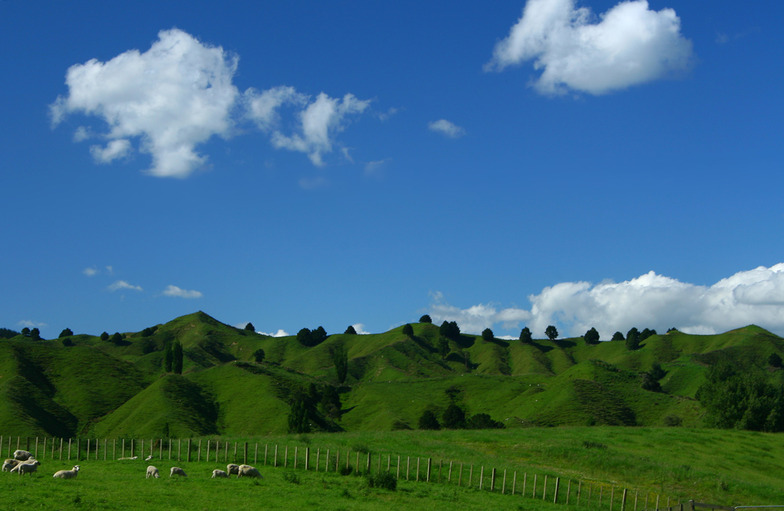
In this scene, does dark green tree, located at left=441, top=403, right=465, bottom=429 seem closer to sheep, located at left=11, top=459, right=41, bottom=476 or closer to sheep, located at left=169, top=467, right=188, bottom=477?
sheep, located at left=169, top=467, right=188, bottom=477

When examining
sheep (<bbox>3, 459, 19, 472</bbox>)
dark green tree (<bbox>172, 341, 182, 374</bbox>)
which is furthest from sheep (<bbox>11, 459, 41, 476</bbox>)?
dark green tree (<bbox>172, 341, 182, 374</bbox>)

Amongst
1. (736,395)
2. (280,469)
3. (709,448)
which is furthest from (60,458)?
(736,395)

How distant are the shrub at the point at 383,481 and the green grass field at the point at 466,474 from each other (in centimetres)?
44

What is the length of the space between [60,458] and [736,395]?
295 ft

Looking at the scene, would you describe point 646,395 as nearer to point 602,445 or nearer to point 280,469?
point 602,445

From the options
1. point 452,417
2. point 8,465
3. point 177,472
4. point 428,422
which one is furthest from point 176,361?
point 177,472

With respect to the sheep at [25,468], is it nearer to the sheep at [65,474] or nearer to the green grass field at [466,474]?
the green grass field at [466,474]

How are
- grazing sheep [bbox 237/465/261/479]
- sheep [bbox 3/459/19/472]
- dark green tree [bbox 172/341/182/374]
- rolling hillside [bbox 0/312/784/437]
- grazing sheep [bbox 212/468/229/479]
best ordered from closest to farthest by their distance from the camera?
sheep [bbox 3/459/19/472], grazing sheep [bbox 212/468/229/479], grazing sheep [bbox 237/465/261/479], rolling hillside [bbox 0/312/784/437], dark green tree [bbox 172/341/182/374]

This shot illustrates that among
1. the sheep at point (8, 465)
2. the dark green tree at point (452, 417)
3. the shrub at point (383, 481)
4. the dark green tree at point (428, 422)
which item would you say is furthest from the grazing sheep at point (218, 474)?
the dark green tree at point (452, 417)

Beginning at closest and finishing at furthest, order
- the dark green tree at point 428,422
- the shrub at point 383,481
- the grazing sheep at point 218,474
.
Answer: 1. the grazing sheep at point 218,474
2. the shrub at point 383,481
3. the dark green tree at point 428,422

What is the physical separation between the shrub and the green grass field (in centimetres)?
44

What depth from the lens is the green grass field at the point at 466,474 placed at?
Answer: 28.3 m

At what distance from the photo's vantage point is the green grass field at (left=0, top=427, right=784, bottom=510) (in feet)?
92.8

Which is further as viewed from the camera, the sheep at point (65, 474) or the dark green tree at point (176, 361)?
the dark green tree at point (176, 361)
